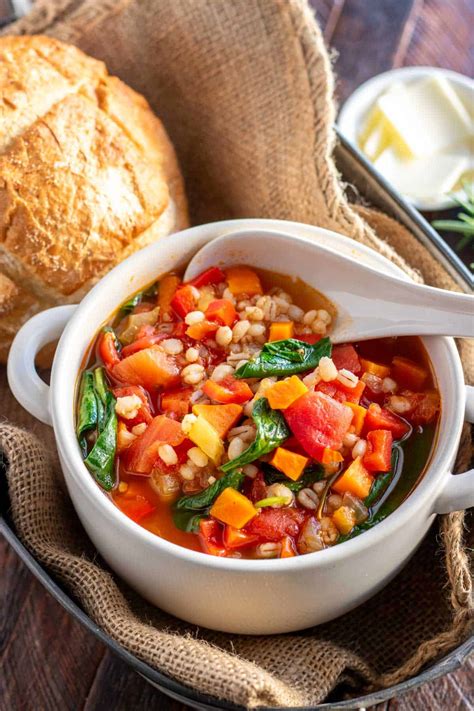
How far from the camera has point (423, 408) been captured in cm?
235

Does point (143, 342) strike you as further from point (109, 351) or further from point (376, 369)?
point (376, 369)

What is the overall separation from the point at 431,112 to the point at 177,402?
2150mm

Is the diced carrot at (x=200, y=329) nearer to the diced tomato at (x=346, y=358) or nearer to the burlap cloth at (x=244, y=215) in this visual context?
the diced tomato at (x=346, y=358)

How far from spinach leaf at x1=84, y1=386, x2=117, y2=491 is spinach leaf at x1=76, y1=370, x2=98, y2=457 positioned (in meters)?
0.04

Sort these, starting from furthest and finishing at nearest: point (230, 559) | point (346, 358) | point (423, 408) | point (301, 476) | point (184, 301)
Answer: point (184, 301), point (346, 358), point (423, 408), point (301, 476), point (230, 559)

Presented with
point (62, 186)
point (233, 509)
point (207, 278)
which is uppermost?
point (62, 186)

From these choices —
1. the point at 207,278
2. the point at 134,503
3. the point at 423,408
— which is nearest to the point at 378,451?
the point at 423,408

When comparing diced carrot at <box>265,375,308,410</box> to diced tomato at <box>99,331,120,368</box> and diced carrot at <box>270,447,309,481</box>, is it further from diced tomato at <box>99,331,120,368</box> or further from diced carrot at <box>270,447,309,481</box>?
diced tomato at <box>99,331,120,368</box>

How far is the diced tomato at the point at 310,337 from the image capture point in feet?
8.20

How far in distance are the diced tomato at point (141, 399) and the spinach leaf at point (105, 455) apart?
0.06 m


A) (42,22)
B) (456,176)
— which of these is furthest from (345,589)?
(42,22)

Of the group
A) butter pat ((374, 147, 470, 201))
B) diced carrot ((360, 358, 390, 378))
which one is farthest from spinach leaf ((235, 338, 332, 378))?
butter pat ((374, 147, 470, 201))

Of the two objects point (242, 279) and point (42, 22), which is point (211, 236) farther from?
point (42, 22)

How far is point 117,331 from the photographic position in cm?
258
